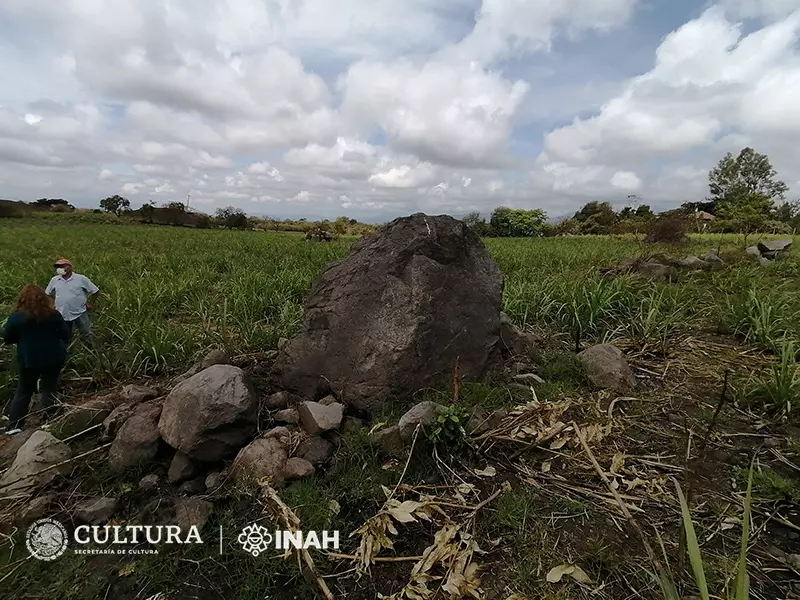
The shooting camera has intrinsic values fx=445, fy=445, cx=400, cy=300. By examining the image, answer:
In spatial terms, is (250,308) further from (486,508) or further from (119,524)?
(486,508)

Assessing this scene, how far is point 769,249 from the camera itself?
861 centimetres

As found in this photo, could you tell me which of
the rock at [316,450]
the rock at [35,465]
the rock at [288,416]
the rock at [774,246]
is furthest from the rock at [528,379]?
the rock at [774,246]

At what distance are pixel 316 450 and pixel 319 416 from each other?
0.23m

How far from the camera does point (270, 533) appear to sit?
7.18ft

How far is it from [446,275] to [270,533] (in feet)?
7.04

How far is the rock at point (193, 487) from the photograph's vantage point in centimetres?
255

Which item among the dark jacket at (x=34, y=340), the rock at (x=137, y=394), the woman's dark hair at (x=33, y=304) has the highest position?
the woman's dark hair at (x=33, y=304)

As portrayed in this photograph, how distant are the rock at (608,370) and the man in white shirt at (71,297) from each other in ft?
15.7

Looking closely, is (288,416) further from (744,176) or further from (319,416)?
(744,176)

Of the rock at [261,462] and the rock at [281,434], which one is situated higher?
the rock at [281,434]

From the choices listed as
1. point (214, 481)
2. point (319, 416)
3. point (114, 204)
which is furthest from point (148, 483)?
point (114, 204)

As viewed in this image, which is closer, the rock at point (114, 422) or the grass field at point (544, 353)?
the grass field at point (544, 353)

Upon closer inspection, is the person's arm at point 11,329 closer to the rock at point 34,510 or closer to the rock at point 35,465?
the rock at point 35,465

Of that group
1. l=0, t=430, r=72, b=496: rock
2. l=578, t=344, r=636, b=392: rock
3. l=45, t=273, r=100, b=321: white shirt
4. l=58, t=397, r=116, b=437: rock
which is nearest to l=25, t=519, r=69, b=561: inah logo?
l=0, t=430, r=72, b=496: rock
